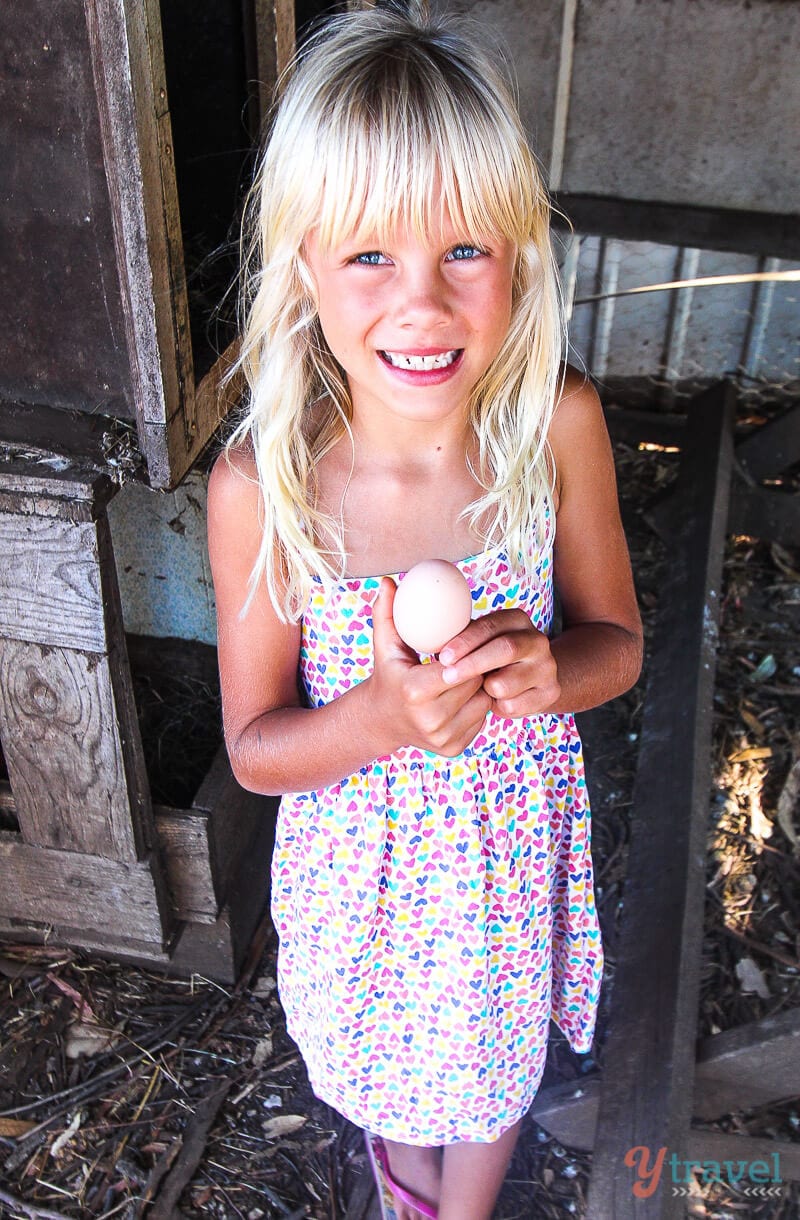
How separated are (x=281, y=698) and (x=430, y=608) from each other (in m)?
0.40

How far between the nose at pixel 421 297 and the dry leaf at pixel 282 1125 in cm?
144

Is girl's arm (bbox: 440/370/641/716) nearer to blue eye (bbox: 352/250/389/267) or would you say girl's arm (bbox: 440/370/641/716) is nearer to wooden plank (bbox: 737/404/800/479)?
blue eye (bbox: 352/250/389/267)

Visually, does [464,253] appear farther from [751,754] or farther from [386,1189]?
[751,754]

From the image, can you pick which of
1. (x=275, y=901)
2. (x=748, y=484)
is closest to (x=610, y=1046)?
(x=275, y=901)

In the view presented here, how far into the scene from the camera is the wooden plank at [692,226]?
10.3 feet

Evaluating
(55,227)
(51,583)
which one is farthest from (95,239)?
(51,583)

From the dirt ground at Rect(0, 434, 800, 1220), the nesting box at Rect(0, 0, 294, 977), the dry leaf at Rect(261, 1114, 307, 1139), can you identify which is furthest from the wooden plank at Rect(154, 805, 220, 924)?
the dry leaf at Rect(261, 1114, 307, 1139)

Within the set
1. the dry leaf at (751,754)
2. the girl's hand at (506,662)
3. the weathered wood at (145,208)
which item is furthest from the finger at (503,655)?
the dry leaf at (751,754)

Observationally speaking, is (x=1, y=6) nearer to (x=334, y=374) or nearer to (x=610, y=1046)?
(x=334, y=374)

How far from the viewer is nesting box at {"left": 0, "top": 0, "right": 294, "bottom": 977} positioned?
1.44 m

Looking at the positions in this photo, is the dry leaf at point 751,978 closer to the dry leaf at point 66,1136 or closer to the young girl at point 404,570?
the young girl at point 404,570

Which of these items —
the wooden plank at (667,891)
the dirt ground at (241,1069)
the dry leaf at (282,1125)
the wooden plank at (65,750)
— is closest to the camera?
the wooden plank at (667,891)

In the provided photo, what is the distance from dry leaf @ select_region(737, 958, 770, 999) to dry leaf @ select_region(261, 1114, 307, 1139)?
87 centimetres

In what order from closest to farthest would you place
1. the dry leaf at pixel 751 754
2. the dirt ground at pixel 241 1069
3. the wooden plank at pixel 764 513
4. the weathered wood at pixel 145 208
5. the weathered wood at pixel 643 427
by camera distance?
the weathered wood at pixel 145 208
the dirt ground at pixel 241 1069
the dry leaf at pixel 751 754
the wooden plank at pixel 764 513
the weathered wood at pixel 643 427
